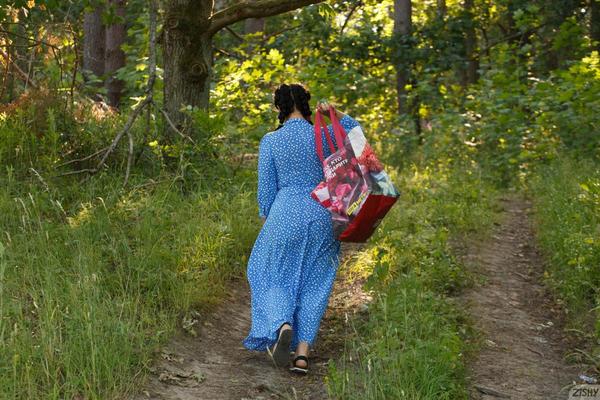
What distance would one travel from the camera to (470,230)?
30.8 ft

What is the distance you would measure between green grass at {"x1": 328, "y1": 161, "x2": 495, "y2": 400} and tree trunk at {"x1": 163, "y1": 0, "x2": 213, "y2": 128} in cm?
242

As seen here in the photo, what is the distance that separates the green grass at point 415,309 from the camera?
449 cm

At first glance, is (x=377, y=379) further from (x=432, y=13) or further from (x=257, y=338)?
(x=432, y=13)

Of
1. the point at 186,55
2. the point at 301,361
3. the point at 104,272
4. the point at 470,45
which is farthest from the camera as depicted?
the point at 470,45

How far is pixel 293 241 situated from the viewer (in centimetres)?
573

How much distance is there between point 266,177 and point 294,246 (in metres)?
0.54

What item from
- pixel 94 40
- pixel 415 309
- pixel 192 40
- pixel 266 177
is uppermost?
pixel 94 40

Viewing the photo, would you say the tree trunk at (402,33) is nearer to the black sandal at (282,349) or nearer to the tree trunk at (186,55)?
the tree trunk at (186,55)

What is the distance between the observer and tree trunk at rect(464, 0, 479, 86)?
16766 millimetres

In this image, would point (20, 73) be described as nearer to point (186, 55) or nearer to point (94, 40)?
point (186, 55)

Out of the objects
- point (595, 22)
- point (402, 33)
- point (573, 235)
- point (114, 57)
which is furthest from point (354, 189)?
point (595, 22)

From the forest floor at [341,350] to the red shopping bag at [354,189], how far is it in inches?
33.2

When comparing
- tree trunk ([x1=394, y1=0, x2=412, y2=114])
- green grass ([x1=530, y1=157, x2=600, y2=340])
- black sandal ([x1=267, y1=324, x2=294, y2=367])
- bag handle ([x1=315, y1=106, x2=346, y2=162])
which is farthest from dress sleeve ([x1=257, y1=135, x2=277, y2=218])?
tree trunk ([x1=394, y1=0, x2=412, y2=114])

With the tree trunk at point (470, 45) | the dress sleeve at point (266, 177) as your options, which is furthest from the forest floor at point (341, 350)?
the tree trunk at point (470, 45)
